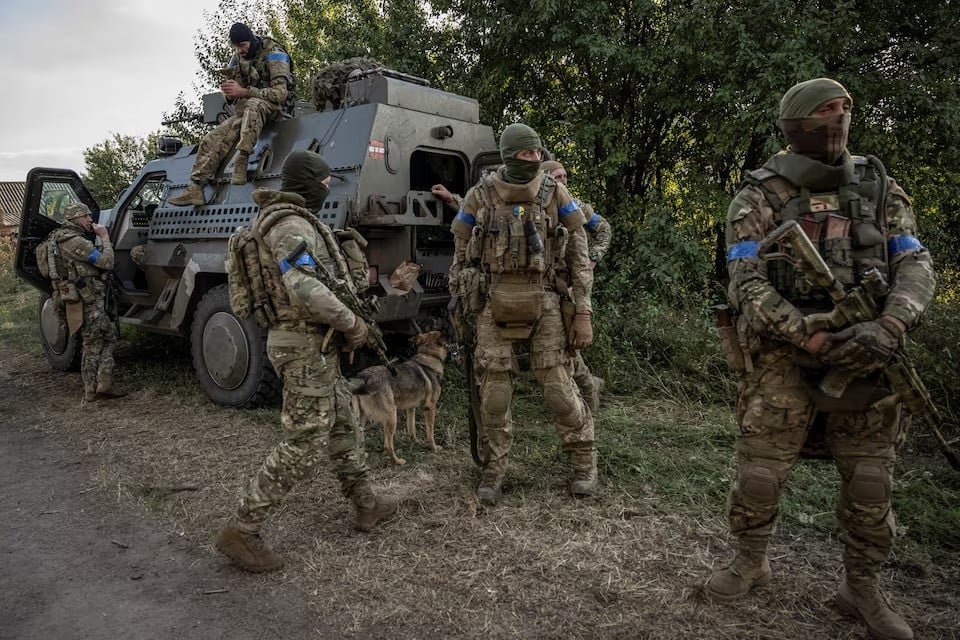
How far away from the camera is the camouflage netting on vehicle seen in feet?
18.2

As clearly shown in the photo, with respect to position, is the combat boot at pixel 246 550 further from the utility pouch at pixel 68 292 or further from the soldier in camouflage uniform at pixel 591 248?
the utility pouch at pixel 68 292

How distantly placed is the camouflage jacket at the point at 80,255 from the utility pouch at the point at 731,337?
563 centimetres

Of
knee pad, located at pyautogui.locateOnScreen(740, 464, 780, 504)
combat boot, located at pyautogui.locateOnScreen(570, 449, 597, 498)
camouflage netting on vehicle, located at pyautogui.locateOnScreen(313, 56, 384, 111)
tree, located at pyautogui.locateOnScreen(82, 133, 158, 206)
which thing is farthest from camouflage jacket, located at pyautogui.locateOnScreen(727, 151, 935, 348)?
tree, located at pyautogui.locateOnScreen(82, 133, 158, 206)

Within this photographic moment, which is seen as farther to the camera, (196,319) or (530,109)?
(530,109)

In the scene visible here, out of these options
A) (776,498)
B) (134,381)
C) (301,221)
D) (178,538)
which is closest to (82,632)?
(178,538)

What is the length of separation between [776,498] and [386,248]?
339 cm

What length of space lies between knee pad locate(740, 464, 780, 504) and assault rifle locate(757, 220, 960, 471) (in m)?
0.40

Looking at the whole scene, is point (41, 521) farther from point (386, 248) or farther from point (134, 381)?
point (134, 381)

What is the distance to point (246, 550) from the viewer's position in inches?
117

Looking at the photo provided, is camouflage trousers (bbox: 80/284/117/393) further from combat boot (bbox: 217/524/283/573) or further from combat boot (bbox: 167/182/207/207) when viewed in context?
combat boot (bbox: 217/524/283/573)

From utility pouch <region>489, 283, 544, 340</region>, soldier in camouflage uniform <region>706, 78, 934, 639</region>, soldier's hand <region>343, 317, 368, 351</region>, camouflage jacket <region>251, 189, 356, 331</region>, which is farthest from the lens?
utility pouch <region>489, 283, 544, 340</region>

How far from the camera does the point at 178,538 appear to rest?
3.42 metres

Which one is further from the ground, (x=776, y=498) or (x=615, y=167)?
(x=615, y=167)

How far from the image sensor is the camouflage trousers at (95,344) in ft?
20.2
